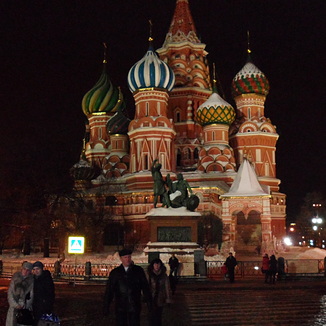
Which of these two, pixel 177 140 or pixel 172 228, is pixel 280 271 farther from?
pixel 177 140

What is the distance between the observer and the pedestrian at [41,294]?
704cm

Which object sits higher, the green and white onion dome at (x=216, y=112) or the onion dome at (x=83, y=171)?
the green and white onion dome at (x=216, y=112)

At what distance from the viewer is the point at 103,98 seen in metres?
51.4

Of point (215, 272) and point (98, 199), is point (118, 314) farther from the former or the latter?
point (98, 199)

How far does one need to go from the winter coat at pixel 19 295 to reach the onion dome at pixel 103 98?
4482 cm

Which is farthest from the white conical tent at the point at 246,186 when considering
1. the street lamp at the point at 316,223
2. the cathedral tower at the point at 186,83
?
the street lamp at the point at 316,223

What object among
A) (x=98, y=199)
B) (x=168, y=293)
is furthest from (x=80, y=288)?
(x=98, y=199)

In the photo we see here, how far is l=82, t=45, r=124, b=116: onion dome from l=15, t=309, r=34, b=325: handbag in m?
45.1

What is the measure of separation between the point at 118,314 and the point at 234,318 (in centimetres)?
425

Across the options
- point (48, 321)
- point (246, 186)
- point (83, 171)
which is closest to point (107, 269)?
point (48, 321)

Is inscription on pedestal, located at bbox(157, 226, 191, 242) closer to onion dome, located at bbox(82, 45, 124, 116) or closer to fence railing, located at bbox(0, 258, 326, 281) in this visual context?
fence railing, located at bbox(0, 258, 326, 281)

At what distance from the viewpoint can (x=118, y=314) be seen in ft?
21.4

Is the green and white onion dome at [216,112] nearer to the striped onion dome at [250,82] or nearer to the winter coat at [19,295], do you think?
the striped onion dome at [250,82]

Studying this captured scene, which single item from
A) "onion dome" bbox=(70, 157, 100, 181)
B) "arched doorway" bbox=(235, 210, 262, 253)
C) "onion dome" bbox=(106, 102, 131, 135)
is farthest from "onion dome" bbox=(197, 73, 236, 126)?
"onion dome" bbox=(70, 157, 100, 181)
